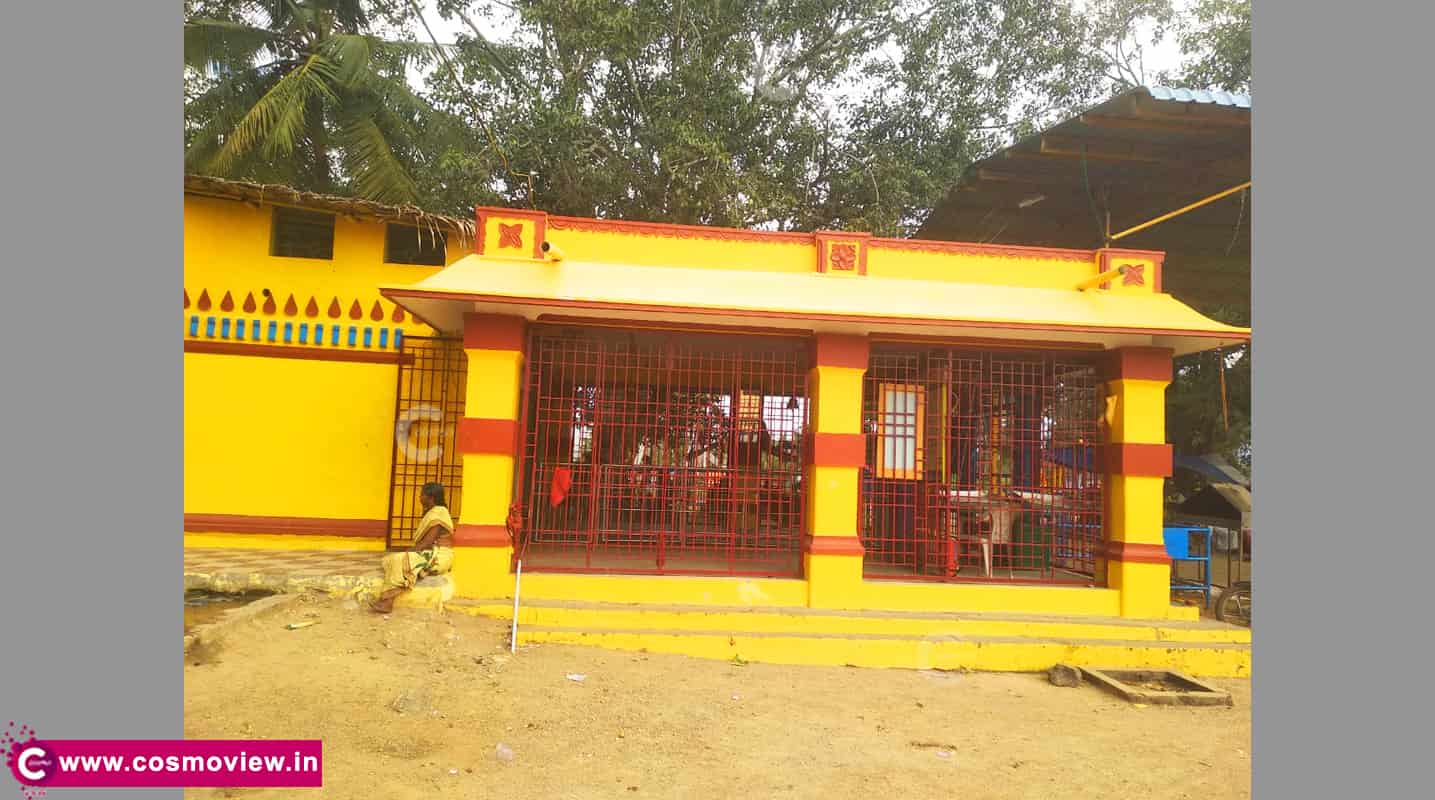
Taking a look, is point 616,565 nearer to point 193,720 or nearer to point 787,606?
point 787,606

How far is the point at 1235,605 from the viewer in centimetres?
809

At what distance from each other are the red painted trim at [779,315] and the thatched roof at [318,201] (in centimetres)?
256

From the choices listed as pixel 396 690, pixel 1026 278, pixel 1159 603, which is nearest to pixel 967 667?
pixel 1159 603

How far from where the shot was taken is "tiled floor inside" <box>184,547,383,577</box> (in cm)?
675

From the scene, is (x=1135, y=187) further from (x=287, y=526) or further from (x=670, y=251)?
(x=287, y=526)

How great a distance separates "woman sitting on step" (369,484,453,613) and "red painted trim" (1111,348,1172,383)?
6.40 meters

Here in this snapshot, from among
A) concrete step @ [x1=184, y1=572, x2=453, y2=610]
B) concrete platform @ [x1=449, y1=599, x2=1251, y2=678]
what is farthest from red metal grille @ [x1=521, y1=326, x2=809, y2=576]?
concrete step @ [x1=184, y1=572, x2=453, y2=610]

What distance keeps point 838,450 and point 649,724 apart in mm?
3205

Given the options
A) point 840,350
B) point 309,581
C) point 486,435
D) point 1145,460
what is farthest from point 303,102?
point 1145,460

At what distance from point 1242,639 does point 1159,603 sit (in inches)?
27.4

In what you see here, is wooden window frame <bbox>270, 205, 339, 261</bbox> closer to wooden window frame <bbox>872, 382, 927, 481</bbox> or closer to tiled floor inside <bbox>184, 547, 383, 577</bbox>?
tiled floor inside <bbox>184, 547, 383, 577</bbox>

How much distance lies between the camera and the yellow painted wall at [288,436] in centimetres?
861

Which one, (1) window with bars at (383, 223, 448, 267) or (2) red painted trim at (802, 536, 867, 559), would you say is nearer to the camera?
(2) red painted trim at (802, 536, 867, 559)

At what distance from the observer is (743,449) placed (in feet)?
33.3
